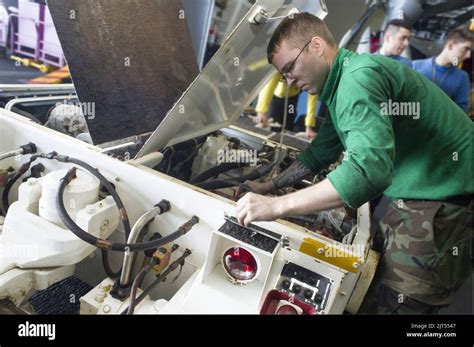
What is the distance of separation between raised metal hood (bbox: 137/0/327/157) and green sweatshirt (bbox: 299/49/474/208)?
0.37m

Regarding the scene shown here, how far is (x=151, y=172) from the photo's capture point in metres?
1.26

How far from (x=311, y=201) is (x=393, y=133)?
1.38 ft

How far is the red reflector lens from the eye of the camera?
1.05m

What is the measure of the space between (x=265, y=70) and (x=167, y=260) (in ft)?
4.28

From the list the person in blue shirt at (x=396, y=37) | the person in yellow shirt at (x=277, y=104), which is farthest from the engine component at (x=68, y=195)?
the person in blue shirt at (x=396, y=37)

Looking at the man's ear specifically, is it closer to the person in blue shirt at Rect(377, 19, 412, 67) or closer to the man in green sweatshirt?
the man in green sweatshirt

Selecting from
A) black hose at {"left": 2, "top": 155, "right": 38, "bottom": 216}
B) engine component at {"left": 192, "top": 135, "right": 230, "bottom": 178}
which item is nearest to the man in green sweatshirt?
engine component at {"left": 192, "top": 135, "right": 230, "bottom": 178}

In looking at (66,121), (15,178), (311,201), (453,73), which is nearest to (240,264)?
(311,201)

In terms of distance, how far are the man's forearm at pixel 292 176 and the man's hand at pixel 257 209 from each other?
69 centimetres

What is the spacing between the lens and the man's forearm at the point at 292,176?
5.54 feet

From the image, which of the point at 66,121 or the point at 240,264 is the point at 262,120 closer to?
the point at 66,121
